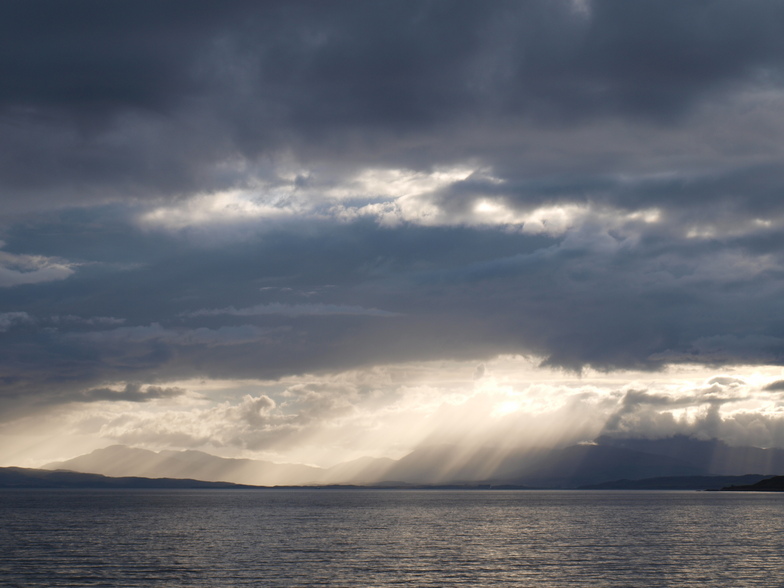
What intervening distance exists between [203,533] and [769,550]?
10132 cm

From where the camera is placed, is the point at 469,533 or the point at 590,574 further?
the point at 469,533

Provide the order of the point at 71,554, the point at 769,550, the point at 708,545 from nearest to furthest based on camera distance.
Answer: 1. the point at 71,554
2. the point at 769,550
3. the point at 708,545

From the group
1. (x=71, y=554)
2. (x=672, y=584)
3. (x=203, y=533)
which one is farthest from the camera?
(x=203, y=533)

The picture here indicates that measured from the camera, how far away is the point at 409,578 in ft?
289

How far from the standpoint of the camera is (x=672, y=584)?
84750 mm

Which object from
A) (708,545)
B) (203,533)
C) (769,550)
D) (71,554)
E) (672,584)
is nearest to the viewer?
(672,584)

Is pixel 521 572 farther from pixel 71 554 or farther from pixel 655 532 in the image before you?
pixel 655 532

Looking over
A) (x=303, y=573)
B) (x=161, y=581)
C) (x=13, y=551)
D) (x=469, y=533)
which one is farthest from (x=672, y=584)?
(x=13, y=551)

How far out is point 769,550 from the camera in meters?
119

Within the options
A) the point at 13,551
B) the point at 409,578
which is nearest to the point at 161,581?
the point at 409,578

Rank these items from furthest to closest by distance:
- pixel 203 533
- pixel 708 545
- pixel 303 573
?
pixel 203 533, pixel 708 545, pixel 303 573

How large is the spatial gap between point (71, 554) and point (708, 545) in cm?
10113

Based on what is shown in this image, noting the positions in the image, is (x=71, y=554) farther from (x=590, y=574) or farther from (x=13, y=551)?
(x=590, y=574)

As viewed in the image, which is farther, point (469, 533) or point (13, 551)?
point (469, 533)
